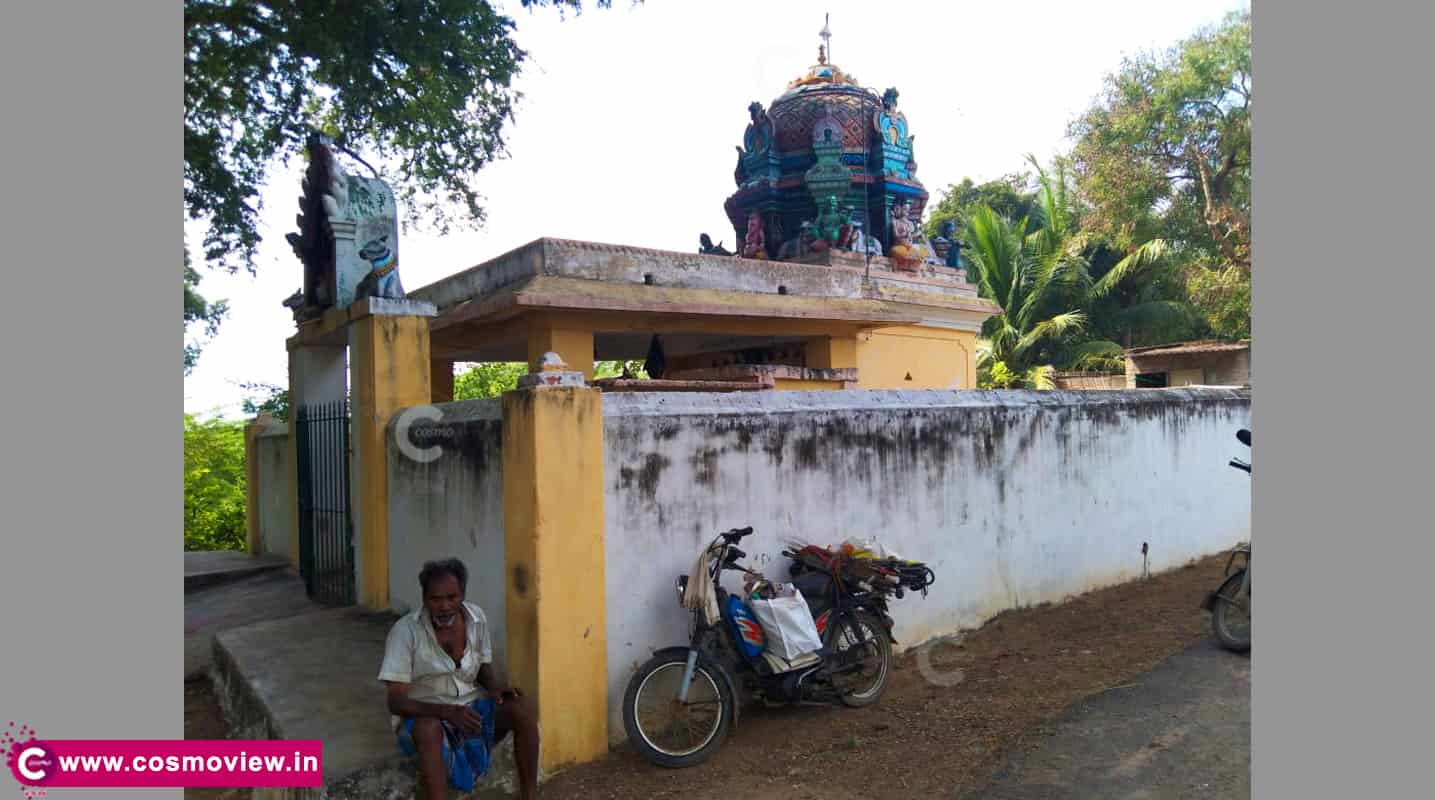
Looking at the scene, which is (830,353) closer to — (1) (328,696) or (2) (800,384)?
(2) (800,384)

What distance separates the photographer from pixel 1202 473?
29.5 feet

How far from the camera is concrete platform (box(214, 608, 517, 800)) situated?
159 inches

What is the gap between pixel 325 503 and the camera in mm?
7398

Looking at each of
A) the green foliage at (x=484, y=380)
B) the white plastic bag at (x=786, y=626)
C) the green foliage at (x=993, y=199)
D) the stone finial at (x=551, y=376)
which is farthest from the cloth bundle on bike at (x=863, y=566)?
the green foliage at (x=993, y=199)

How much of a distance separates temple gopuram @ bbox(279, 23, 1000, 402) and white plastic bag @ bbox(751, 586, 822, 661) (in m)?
2.55

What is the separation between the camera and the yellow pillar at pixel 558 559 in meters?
4.36

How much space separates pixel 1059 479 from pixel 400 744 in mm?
5231

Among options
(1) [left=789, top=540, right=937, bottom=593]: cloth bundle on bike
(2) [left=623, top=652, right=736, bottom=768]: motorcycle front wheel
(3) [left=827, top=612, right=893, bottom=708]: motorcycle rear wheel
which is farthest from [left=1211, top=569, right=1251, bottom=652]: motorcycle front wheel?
(2) [left=623, top=652, right=736, bottom=768]: motorcycle front wheel

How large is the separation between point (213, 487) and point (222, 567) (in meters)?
6.15

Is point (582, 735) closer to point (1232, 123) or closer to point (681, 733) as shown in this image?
point (681, 733)

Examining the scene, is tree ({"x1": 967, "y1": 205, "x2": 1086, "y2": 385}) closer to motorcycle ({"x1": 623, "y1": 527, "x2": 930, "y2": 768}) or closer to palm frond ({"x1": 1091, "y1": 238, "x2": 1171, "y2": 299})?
palm frond ({"x1": 1091, "y1": 238, "x2": 1171, "y2": 299})

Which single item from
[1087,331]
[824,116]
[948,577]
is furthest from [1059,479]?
[1087,331]

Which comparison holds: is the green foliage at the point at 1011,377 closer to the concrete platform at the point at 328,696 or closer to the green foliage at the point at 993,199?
the green foliage at the point at 993,199

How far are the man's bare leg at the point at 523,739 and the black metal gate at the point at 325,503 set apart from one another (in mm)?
3094
